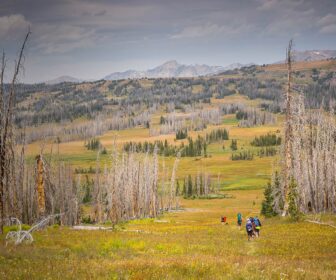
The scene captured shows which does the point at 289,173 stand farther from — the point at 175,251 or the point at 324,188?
the point at 324,188

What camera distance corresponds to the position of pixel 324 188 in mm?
65438

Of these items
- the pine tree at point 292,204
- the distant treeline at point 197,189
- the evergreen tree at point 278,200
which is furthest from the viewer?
the distant treeline at point 197,189

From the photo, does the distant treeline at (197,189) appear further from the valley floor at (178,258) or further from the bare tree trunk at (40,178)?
the valley floor at (178,258)

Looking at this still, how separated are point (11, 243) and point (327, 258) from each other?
16984 millimetres

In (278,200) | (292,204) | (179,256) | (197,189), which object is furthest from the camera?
(197,189)

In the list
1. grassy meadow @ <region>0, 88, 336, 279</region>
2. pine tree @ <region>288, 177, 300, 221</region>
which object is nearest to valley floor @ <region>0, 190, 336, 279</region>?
grassy meadow @ <region>0, 88, 336, 279</region>

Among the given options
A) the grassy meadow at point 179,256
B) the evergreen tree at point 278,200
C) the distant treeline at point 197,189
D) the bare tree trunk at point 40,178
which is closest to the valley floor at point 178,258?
the grassy meadow at point 179,256

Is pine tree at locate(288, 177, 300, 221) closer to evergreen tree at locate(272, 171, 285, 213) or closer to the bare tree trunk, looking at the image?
evergreen tree at locate(272, 171, 285, 213)

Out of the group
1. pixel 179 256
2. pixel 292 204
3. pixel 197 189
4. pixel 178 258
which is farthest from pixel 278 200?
pixel 197 189

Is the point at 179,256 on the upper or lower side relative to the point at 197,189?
upper

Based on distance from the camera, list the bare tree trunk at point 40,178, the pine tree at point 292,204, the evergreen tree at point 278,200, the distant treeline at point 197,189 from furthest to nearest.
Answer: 1. the distant treeline at point 197,189
2. the evergreen tree at point 278,200
3. the pine tree at point 292,204
4. the bare tree trunk at point 40,178

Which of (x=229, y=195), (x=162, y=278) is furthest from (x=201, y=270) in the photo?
(x=229, y=195)

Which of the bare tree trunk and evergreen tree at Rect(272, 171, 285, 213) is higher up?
the bare tree trunk

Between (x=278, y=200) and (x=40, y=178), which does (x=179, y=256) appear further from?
(x=278, y=200)
